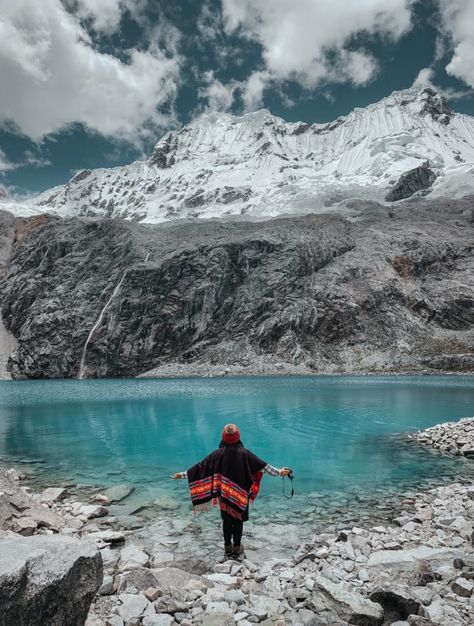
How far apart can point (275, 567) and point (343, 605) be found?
278 cm

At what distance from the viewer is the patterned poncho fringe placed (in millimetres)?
9703

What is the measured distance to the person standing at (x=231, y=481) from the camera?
31.9ft

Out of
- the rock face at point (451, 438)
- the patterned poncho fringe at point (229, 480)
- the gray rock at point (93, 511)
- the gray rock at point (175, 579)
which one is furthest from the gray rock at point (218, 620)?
the rock face at point (451, 438)

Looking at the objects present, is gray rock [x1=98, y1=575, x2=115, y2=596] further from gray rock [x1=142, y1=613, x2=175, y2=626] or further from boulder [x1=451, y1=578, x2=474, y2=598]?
boulder [x1=451, y1=578, x2=474, y2=598]

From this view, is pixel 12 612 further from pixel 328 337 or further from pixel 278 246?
pixel 278 246

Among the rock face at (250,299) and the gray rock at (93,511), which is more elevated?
the rock face at (250,299)

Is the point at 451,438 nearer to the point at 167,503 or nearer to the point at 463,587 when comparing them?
the point at 167,503

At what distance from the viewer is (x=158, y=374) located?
107 m

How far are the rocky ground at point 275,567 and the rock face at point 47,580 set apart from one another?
675 millimetres

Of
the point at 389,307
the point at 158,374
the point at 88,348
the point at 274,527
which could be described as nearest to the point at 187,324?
the point at 158,374

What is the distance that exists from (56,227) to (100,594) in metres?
153

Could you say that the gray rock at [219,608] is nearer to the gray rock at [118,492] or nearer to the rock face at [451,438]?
the gray rock at [118,492]

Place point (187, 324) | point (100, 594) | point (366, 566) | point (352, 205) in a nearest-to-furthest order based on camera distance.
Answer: point (100, 594), point (366, 566), point (187, 324), point (352, 205)

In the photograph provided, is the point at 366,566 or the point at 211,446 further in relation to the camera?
the point at 211,446
